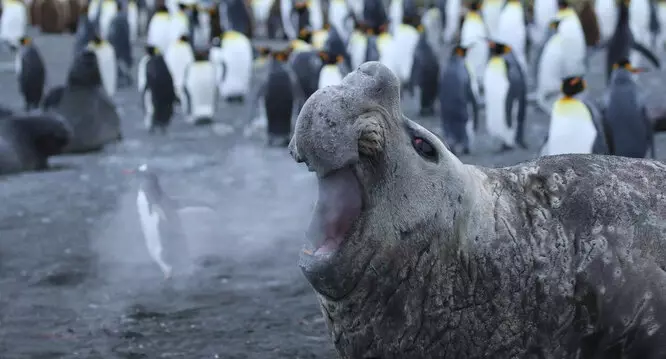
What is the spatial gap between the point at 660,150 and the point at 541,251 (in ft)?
27.7

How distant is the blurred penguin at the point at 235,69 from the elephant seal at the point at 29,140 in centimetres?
522

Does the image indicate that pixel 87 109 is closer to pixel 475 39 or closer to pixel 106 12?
pixel 475 39

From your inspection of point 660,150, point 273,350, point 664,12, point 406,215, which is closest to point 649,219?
point 406,215

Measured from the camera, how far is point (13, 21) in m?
21.3

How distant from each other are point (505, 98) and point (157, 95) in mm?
4367

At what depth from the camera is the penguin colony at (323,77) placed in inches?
354

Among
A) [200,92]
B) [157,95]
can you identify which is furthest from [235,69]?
[157,95]

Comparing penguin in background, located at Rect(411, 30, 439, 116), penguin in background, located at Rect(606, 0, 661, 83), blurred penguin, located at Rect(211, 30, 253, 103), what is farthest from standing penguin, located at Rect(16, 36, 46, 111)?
penguin in background, located at Rect(606, 0, 661, 83)

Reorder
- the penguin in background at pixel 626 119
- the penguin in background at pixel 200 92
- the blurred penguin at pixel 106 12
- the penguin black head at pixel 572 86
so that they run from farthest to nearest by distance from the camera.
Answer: the blurred penguin at pixel 106 12 < the penguin in background at pixel 200 92 < the penguin in background at pixel 626 119 < the penguin black head at pixel 572 86

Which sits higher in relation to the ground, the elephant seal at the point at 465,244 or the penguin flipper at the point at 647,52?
the elephant seal at the point at 465,244

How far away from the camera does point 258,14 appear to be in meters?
25.0

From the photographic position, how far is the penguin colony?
29.5ft

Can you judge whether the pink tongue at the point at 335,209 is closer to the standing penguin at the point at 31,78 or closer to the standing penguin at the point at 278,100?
the standing penguin at the point at 278,100

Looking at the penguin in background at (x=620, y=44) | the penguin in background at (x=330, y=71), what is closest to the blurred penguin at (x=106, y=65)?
the penguin in background at (x=330, y=71)
